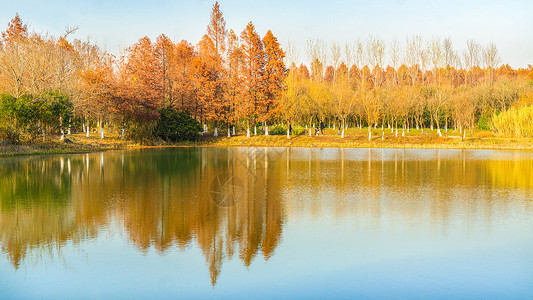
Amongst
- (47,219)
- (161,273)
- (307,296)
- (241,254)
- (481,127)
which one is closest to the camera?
(307,296)

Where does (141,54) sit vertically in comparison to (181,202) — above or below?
above

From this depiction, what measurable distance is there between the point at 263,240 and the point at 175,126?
4850 centimetres

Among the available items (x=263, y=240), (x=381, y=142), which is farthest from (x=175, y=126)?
(x=263, y=240)

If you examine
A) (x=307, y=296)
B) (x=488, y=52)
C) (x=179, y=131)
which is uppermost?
(x=488, y=52)

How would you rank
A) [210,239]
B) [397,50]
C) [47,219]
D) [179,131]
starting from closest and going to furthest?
[210,239] → [47,219] → [179,131] → [397,50]

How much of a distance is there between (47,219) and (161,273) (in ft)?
20.7

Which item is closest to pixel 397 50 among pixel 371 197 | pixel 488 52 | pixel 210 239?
pixel 488 52

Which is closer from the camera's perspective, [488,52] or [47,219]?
[47,219]

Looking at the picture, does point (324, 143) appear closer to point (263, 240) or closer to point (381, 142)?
point (381, 142)

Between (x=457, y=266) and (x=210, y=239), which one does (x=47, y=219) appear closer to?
(x=210, y=239)

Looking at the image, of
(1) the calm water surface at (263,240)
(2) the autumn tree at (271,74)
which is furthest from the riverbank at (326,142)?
(1) the calm water surface at (263,240)

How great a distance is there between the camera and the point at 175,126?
58.1 m

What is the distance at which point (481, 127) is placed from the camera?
73.2m

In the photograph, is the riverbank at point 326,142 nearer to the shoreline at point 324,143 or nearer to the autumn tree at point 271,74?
the shoreline at point 324,143
